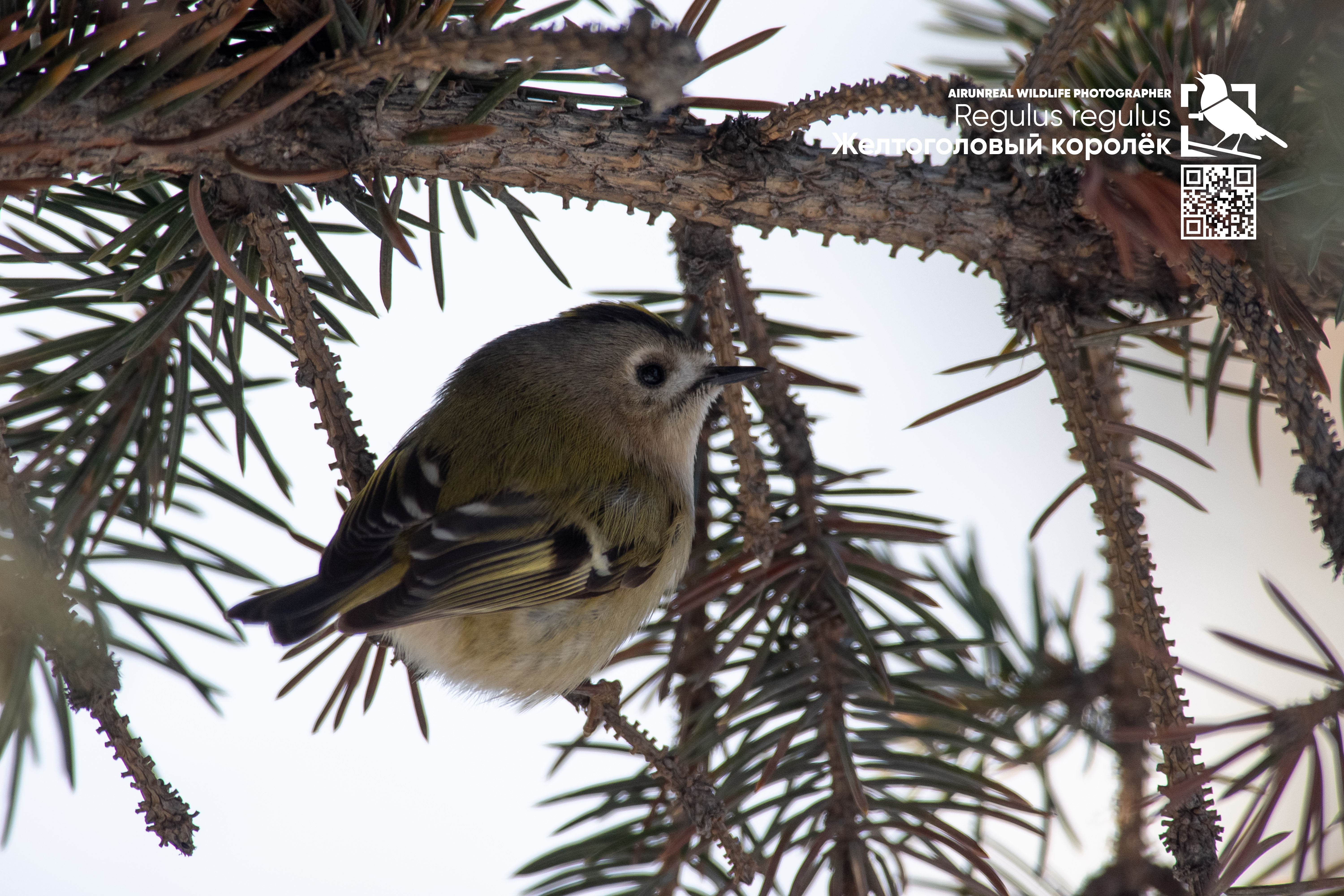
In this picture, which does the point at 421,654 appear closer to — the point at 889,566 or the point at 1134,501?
the point at 889,566

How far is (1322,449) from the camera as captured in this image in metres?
0.53

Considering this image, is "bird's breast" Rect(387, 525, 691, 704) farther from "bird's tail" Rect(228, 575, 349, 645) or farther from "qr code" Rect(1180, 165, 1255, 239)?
"qr code" Rect(1180, 165, 1255, 239)

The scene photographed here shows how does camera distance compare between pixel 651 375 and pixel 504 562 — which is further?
pixel 651 375

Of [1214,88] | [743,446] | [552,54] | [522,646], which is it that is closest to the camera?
[552,54]

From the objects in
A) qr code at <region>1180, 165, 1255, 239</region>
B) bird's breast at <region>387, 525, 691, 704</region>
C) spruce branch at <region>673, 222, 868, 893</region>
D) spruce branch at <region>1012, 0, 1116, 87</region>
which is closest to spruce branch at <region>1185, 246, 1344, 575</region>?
qr code at <region>1180, 165, 1255, 239</region>

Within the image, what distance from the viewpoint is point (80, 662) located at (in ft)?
1.70

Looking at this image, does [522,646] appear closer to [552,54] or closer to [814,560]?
[814,560]

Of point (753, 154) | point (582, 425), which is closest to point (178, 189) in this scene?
point (753, 154)

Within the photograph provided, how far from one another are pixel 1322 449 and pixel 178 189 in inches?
A: 30.2

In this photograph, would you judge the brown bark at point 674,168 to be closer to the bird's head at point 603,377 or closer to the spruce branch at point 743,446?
the spruce branch at point 743,446

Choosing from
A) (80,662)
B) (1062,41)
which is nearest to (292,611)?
(80,662)

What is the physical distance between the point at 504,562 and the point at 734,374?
0.34m

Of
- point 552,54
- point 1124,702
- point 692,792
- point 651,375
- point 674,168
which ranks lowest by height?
point 692,792

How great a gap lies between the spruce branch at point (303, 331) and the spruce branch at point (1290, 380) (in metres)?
0.57
